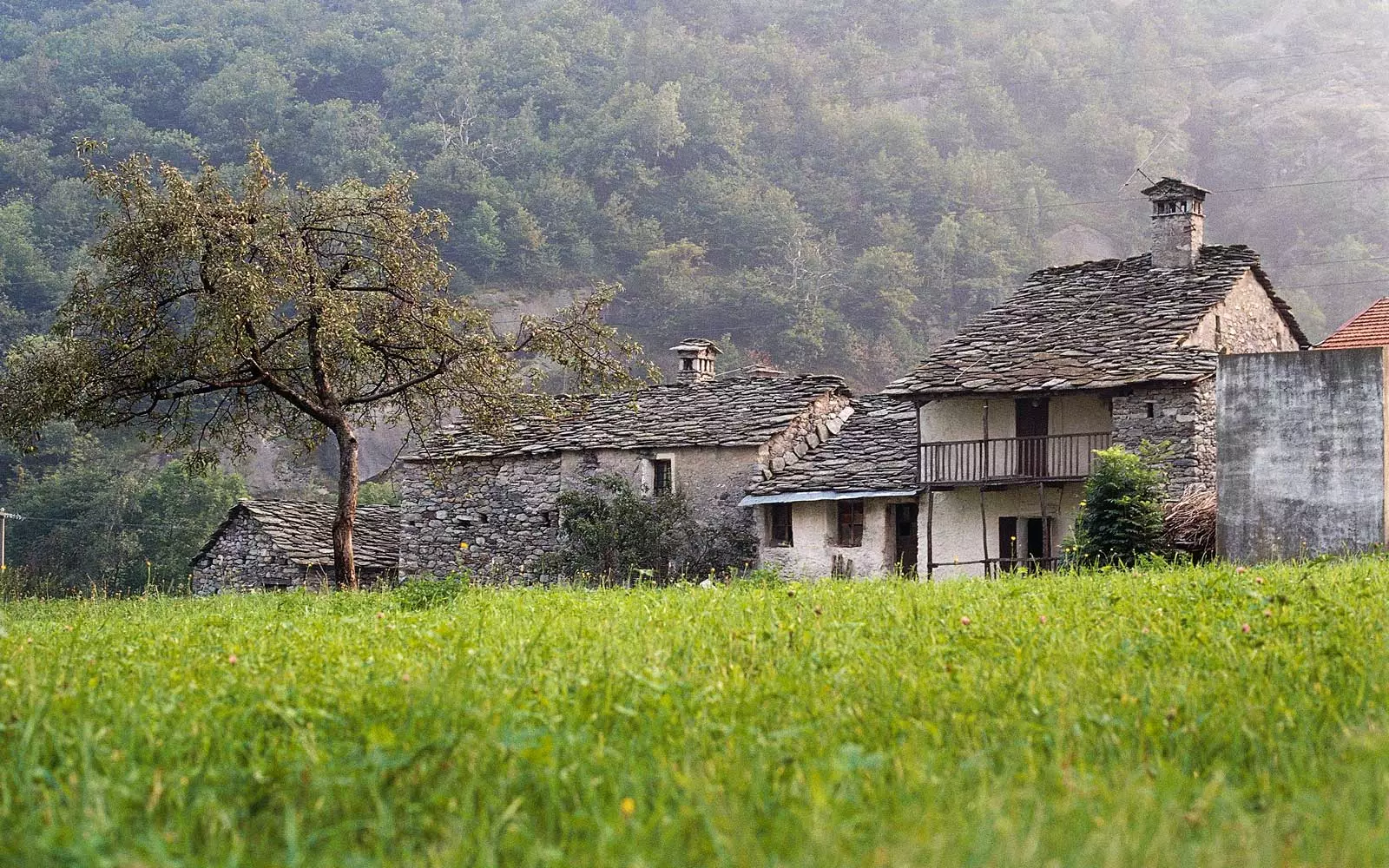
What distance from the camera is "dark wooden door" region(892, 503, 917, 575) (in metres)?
31.5

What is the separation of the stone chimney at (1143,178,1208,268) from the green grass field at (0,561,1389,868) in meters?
26.2

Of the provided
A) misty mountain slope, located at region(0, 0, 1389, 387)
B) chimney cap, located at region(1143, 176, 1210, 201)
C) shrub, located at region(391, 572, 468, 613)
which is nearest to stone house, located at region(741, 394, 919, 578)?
chimney cap, located at region(1143, 176, 1210, 201)

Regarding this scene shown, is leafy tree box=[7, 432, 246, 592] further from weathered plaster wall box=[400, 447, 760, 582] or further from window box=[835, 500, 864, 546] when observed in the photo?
window box=[835, 500, 864, 546]

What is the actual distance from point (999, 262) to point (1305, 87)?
40.3 meters

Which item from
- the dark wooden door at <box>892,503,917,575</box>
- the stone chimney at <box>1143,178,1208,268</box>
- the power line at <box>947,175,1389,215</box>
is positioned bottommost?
the dark wooden door at <box>892,503,917,575</box>

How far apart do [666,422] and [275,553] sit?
1065 cm

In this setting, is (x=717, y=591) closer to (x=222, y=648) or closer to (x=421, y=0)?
(x=222, y=648)

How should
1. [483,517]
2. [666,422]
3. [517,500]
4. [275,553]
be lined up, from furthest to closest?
[275,553]
[483,517]
[517,500]
[666,422]

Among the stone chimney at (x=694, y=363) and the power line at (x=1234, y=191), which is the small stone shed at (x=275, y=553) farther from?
the power line at (x=1234, y=191)

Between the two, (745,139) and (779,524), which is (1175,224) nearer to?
(779,524)

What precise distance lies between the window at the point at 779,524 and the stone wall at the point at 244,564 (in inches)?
454

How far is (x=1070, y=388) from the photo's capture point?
1092 inches

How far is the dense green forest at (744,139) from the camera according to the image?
272 ft

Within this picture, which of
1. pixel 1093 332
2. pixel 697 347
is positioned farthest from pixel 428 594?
pixel 697 347
